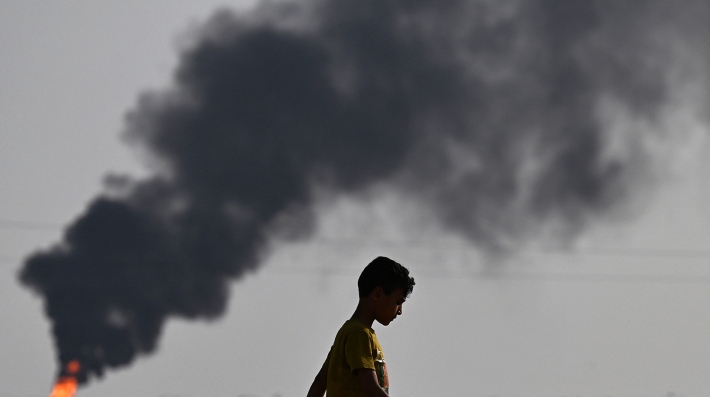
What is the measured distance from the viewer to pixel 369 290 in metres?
5.83

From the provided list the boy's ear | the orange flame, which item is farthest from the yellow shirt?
the orange flame

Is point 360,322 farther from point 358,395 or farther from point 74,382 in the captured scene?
point 74,382

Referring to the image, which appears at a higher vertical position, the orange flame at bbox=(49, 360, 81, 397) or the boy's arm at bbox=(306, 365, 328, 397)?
Result: the orange flame at bbox=(49, 360, 81, 397)

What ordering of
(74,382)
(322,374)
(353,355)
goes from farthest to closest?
(74,382)
(322,374)
(353,355)

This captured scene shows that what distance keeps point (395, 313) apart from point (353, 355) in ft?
1.29

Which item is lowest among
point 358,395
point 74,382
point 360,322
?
point 358,395

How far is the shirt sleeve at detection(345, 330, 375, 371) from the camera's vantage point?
5.60 metres

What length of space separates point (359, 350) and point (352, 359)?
63mm

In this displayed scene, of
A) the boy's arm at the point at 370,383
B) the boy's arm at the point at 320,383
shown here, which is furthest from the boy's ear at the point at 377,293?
the boy's arm at the point at 320,383

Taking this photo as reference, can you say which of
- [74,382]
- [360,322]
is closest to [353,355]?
[360,322]

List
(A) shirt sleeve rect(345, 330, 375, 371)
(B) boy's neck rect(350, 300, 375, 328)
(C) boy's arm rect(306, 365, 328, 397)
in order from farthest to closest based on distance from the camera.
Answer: (C) boy's arm rect(306, 365, 328, 397) < (B) boy's neck rect(350, 300, 375, 328) < (A) shirt sleeve rect(345, 330, 375, 371)

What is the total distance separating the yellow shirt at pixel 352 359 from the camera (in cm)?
565

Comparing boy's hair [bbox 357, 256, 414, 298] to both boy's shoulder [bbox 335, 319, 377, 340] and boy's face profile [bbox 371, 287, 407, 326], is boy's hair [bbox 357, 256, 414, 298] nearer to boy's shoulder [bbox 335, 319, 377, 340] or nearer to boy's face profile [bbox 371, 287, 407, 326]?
boy's face profile [bbox 371, 287, 407, 326]

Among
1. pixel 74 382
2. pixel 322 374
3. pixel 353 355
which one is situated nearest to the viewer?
pixel 353 355
